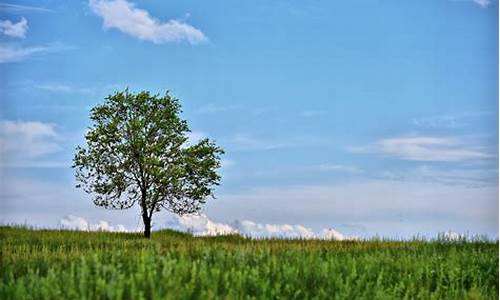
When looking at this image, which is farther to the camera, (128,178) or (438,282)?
(128,178)

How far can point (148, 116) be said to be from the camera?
2838 centimetres

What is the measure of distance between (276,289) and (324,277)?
161 cm

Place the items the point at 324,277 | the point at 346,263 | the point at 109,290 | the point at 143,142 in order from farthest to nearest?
the point at 143,142
the point at 346,263
the point at 324,277
the point at 109,290

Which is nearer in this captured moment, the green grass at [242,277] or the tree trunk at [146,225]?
the green grass at [242,277]

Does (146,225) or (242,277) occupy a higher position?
(146,225)

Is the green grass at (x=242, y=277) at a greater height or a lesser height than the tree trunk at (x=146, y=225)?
lesser

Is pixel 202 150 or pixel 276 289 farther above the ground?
pixel 202 150

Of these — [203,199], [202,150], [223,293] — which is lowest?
[223,293]

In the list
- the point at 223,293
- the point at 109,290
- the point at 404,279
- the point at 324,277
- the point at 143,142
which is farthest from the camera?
the point at 143,142

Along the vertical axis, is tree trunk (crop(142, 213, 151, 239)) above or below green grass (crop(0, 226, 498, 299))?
above

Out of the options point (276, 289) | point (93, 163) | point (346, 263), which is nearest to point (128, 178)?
point (93, 163)

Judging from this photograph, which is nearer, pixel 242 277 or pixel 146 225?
pixel 242 277

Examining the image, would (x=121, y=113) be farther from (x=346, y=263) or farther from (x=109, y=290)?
(x=109, y=290)

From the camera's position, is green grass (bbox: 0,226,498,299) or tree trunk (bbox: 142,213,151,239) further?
tree trunk (bbox: 142,213,151,239)
